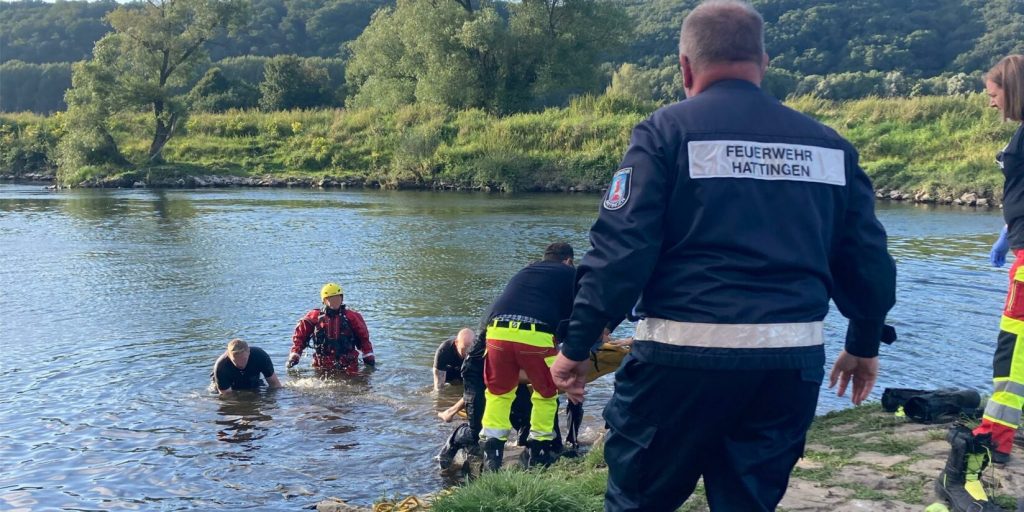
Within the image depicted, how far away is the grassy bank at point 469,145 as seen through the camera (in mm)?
34344

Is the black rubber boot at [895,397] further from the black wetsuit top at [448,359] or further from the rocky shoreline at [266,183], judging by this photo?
the rocky shoreline at [266,183]

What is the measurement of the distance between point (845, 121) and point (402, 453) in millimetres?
34063

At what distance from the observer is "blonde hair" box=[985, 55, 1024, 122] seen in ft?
16.5

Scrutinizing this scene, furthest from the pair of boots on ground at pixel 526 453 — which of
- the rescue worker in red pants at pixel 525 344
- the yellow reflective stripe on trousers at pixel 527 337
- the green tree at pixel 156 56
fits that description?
the green tree at pixel 156 56

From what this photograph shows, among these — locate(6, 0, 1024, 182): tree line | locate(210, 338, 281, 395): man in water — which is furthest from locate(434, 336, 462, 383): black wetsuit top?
locate(6, 0, 1024, 182): tree line

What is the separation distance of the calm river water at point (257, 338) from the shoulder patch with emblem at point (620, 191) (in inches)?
174

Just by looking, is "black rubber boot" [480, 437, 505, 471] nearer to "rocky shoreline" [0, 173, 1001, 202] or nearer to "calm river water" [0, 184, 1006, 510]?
"calm river water" [0, 184, 1006, 510]

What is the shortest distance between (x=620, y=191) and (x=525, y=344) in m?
3.84

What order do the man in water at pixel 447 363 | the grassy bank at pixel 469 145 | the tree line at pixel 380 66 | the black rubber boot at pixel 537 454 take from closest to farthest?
the black rubber boot at pixel 537 454
the man in water at pixel 447 363
the grassy bank at pixel 469 145
the tree line at pixel 380 66

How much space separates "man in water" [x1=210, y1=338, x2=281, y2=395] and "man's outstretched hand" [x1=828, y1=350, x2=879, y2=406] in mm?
7350

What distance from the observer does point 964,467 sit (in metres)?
4.79

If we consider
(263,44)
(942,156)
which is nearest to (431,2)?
(942,156)

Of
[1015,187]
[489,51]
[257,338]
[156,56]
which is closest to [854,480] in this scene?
[1015,187]

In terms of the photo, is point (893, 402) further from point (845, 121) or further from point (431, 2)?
point (431, 2)
